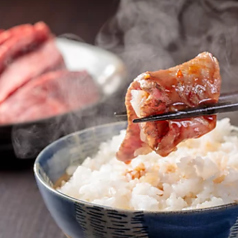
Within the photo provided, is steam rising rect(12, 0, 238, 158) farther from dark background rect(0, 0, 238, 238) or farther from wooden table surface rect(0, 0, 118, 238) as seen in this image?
wooden table surface rect(0, 0, 118, 238)

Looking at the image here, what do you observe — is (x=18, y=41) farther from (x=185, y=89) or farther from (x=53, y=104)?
(x=185, y=89)

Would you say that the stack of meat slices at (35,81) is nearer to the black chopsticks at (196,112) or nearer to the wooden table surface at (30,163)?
the wooden table surface at (30,163)

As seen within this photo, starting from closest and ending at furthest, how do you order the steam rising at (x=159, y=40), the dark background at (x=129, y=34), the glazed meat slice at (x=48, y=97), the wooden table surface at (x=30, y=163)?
the wooden table surface at (x=30, y=163) < the dark background at (x=129, y=34) < the steam rising at (x=159, y=40) < the glazed meat slice at (x=48, y=97)

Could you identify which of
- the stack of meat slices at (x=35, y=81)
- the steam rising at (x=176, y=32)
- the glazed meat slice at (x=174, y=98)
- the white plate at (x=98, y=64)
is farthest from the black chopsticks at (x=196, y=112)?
the steam rising at (x=176, y=32)

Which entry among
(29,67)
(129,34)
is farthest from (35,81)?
(129,34)

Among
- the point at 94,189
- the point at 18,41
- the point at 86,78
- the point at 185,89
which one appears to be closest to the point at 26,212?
the point at 94,189

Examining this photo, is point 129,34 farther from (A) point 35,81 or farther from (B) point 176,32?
(A) point 35,81

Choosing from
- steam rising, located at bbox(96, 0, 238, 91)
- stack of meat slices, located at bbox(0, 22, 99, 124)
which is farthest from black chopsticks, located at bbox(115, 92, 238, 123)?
steam rising, located at bbox(96, 0, 238, 91)
